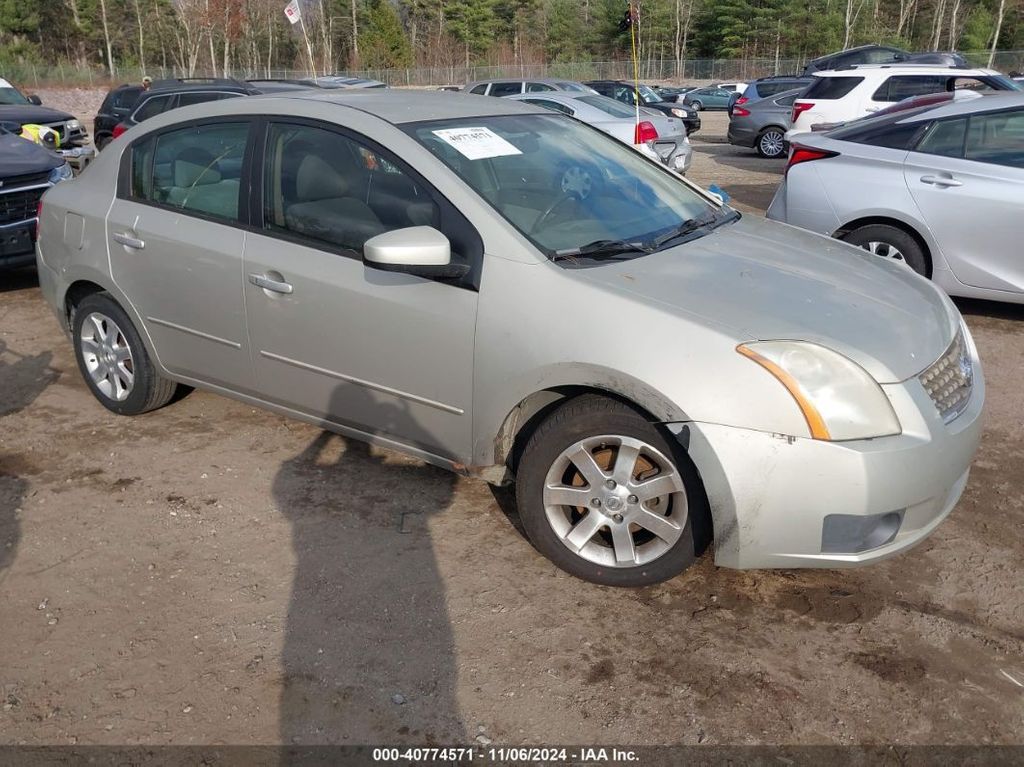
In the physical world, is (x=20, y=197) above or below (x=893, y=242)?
above

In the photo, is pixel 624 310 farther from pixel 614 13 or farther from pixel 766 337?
pixel 614 13

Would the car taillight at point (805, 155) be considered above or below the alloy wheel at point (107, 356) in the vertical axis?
Result: above

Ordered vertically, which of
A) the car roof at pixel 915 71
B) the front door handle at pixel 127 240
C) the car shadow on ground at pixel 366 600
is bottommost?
the car shadow on ground at pixel 366 600

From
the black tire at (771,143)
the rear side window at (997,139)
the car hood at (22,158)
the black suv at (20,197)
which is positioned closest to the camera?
the rear side window at (997,139)

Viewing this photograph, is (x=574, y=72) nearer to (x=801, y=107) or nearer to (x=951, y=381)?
(x=801, y=107)

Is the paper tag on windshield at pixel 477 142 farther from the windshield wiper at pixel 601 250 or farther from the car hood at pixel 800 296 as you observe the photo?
the car hood at pixel 800 296

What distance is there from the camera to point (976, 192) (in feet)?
19.6

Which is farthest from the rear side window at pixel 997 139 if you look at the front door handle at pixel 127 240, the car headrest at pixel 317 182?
the front door handle at pixel 127 240

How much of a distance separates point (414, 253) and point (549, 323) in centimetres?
55

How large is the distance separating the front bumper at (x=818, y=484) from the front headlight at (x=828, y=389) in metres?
0.04

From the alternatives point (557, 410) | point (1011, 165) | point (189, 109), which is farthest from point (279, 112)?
point (1011, 165)

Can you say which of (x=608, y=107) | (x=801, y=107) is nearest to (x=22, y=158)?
(x=608, y=107)

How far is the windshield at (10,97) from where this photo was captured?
1528cm

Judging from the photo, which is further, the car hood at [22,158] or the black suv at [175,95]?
the black suv at [175,95]
